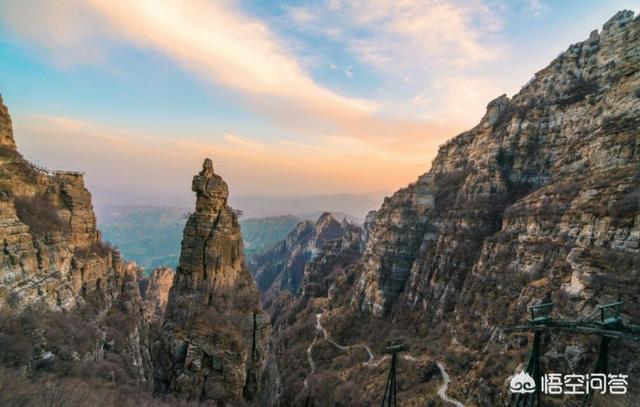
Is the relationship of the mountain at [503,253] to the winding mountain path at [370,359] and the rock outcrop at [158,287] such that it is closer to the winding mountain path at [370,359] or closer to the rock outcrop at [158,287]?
the winding mountain path at [370,359]

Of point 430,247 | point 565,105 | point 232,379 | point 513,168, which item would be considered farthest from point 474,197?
point 232,379

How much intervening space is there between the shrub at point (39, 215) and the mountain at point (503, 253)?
42987mm

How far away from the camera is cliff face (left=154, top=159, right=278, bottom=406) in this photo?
90.2ft

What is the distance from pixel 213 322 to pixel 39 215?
30575mm

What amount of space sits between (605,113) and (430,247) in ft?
134

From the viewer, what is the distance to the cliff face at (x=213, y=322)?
27500mm

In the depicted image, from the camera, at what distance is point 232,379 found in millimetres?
27578

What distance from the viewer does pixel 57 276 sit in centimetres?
4069

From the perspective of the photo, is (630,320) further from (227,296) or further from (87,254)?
(87,254)

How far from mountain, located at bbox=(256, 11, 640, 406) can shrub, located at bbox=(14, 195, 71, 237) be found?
42987 millimetres

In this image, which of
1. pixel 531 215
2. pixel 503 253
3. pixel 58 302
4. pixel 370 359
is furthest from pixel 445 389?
pixel 58 302

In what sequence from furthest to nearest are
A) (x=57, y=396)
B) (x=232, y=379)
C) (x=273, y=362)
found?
(x=273, y=362), (x=232, y=379), (x=57, y=396)
